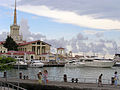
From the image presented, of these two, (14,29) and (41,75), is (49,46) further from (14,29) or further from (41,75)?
(41,75)

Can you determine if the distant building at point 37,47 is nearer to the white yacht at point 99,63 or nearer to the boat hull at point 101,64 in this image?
the white yacht at point 99,63

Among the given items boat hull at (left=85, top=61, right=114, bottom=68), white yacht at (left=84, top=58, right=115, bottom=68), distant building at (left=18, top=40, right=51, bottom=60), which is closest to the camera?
boat hull at (left=85, top=61, right=114, bottom=68)

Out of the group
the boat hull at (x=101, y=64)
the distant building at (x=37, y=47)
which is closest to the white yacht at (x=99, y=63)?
the boat hull at (x=101, y=64)

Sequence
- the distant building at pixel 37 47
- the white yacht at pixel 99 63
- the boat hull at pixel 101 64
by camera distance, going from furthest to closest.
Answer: the distant building at pixel 37 47 < the white yacht at pixel 99 63 < the boat hull at pixel 101 64

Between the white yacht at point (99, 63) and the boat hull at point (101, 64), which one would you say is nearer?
the boat hull at point (101, 64)

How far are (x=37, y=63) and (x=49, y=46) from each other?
5931 centimetres

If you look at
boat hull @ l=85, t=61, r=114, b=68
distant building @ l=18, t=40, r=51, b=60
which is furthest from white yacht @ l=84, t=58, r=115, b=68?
distant building @ l=18, t=40, r=51, b=60

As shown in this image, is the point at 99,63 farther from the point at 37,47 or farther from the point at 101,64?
the point at 37,47

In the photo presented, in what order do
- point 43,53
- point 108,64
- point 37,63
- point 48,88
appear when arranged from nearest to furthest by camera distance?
point 48,88
point 37,63
point 108,64
point 43,53

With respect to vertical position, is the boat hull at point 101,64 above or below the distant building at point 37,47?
below

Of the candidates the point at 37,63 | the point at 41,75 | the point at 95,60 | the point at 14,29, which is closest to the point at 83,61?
the point at 95,60

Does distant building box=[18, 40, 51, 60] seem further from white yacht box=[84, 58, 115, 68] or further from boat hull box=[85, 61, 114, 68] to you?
boat hull box=[85, 61, 114, 68]

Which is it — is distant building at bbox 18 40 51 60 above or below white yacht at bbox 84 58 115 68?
above

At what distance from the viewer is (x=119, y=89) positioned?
27.3m
